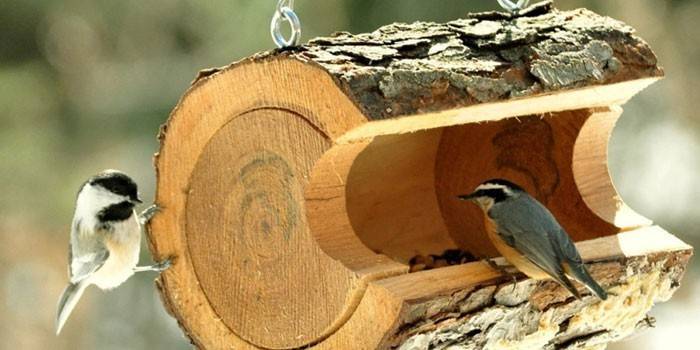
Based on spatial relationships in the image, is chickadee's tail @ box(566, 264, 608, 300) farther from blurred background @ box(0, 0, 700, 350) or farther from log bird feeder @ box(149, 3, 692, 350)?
blurred background @ box(0, 0, 700, 350)

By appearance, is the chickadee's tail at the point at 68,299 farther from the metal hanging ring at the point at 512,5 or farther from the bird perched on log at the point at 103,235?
the metal hanging ring at the point at 512,5

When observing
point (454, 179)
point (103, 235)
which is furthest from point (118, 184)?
point (454, 179)

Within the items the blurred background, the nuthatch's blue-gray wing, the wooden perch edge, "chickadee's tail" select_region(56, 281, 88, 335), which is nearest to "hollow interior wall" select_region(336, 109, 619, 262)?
the wooden perch edge

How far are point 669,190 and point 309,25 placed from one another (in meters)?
1.38

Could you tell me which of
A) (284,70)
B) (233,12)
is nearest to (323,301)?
(284,70)

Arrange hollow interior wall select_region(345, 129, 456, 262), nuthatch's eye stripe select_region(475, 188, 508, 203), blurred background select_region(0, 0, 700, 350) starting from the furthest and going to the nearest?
blurred background select_region(0, 0, 700, 350) → hollow interior wall select_region(345, 129, 456, 262) → nuthatch's eye stripe select_region(475, 188, 508, 203)

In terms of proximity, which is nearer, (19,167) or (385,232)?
(385,232)

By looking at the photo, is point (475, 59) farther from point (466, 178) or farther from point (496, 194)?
point (466, 178)

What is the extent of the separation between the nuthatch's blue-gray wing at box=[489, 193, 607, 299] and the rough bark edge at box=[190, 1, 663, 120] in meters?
0.26

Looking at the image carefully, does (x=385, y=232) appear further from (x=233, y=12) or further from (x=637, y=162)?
(x=637, y=162)

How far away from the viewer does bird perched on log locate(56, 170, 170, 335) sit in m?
2.50

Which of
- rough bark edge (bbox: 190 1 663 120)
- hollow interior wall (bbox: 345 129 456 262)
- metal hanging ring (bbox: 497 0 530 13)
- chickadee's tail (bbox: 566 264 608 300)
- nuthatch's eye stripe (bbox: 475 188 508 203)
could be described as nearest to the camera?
rough bark edge (bbox: 190 1 663 120)

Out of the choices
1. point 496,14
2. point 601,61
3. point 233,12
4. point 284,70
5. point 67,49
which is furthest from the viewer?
point 67,49

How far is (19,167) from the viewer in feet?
13.5
